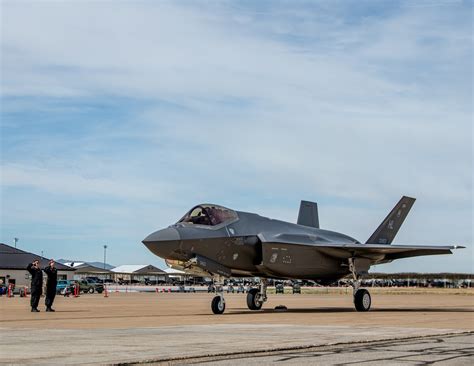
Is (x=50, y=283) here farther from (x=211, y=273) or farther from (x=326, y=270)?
(x=326, y=270)

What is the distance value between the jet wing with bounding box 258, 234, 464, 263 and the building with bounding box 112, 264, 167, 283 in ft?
427

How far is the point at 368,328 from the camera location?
15688 mm

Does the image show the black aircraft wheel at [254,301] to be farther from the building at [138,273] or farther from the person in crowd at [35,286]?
the building at [138,273]

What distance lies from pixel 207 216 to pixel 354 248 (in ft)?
19.6

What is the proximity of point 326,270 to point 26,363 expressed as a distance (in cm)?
1936

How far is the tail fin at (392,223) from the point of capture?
30.7 meters

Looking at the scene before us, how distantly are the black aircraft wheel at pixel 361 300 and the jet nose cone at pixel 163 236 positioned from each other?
7635mm

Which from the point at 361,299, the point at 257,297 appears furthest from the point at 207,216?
the point at 361,299

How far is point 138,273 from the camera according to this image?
513 ft

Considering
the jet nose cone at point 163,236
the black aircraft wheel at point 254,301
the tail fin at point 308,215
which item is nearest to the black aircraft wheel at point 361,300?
the black aircraft wheel at point 254,301

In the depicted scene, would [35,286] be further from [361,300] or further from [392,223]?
[392,223]

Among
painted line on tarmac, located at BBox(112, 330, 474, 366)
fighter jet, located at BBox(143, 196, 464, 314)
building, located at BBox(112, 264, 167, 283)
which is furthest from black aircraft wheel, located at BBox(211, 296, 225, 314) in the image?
building, located at BBox(112, 264, 167, 283)

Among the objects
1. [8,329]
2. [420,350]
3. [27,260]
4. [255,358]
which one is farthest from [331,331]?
[27,260]

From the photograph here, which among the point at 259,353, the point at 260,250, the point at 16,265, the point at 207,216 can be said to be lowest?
the point at 259,353
